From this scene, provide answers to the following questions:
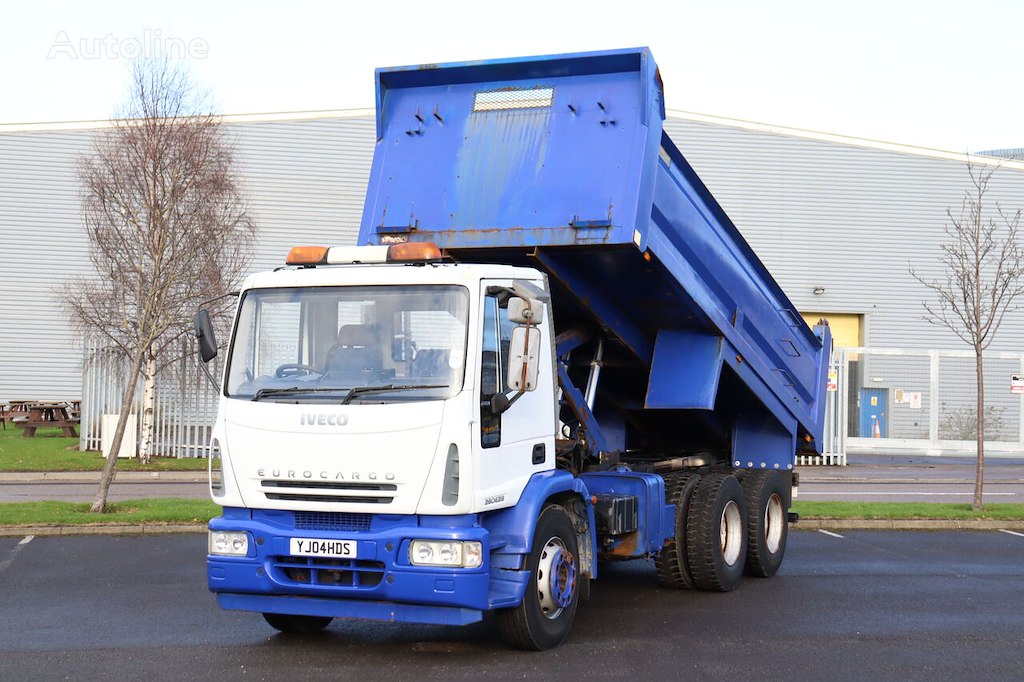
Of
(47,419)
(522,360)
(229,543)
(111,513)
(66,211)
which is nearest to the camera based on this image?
(522,360)

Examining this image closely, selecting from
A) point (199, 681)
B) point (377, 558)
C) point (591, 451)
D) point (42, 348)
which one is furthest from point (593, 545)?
point (42, 348)

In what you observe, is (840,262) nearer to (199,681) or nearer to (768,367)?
(768,367)

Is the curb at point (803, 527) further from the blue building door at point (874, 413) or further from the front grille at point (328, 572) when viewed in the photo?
the blue building door at point (874, 413)

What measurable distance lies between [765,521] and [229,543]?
5.59 meters

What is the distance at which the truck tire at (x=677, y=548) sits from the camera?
406 inches

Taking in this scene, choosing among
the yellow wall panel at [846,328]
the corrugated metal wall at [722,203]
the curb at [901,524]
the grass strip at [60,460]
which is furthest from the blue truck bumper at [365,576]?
the yellow wall panel at [846,328]

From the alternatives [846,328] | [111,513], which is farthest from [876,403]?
[111,513]

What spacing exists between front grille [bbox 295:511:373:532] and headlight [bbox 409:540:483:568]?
0.36 meters

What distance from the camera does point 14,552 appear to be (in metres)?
12.5

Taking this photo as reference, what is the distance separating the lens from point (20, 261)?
39.6 m

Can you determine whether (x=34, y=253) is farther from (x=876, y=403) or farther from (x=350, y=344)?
(x=350, y=344)

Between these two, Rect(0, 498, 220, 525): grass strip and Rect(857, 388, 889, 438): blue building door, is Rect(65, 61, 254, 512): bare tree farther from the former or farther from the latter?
Rect(857, 388, 889, 438): blue building door

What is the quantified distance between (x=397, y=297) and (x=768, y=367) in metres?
4.60

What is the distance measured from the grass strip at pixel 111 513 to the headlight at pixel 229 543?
7.01 metres
